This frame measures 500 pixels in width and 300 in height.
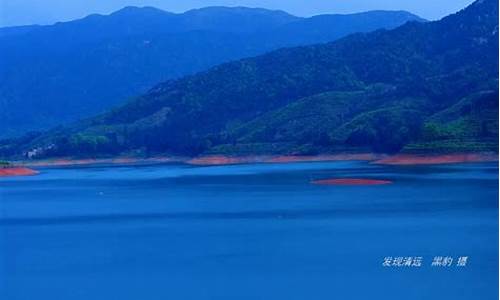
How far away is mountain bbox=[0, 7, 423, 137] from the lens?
72688 mm

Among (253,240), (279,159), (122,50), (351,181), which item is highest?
(122,50)

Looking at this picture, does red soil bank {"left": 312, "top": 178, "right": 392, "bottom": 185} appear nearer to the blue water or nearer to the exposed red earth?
the blue water

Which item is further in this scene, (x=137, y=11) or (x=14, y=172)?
(x=137, y=11)

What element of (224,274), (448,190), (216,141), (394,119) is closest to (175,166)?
(216,141)

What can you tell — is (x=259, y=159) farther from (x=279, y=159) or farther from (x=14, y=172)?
(x=14, y=172)

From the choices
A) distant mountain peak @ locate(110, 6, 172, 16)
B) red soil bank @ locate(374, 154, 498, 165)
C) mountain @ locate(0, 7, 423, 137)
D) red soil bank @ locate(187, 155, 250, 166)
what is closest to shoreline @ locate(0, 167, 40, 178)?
red soil bank @ locate(187, 155, 250, 166)

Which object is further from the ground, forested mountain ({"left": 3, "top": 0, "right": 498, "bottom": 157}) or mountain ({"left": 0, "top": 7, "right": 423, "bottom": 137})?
mountain ({"left": 0, "top": 7, "right": 423, "bottom": 137})

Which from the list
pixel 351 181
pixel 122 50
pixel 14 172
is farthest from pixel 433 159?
pixel 122 50

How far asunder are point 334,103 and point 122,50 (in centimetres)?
4075

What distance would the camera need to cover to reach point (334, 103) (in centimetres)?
4272

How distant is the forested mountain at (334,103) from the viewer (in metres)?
33.8

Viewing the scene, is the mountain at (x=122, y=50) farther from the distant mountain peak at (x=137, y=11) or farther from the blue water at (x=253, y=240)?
the blue water at (x=253, y=240)

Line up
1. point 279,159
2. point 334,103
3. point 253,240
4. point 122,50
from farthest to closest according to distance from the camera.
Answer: point 122,50, point 334,103, point 279,159, point 253,240

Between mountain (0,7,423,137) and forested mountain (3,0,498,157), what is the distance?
17.6 meters
